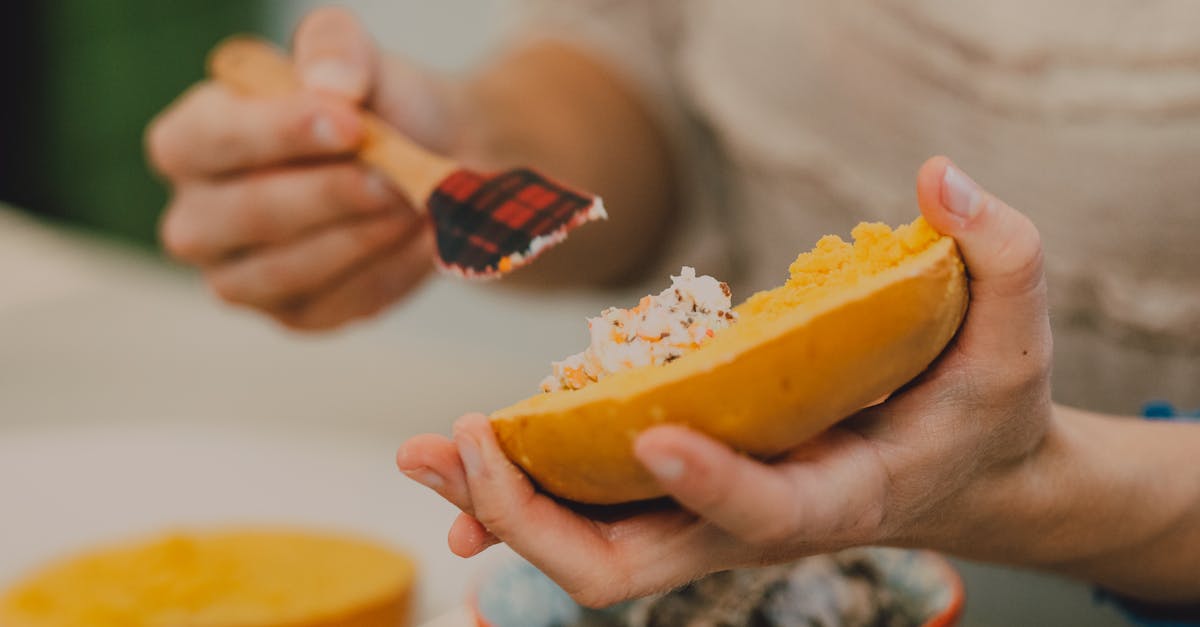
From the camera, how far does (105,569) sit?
812 millimetres

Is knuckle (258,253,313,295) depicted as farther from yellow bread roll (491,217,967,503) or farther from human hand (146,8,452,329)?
yellow bread roll (491,217,967,503)

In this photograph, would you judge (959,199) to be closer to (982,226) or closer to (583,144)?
(982,226)

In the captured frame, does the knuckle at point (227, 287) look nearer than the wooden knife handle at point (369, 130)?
No

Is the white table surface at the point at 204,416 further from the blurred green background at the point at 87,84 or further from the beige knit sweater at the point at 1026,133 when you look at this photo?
the blurred green background at the point at 87,84

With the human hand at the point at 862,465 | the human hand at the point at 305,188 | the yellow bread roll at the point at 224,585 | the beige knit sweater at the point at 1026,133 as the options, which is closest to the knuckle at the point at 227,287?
the human hand at the point at 305,188

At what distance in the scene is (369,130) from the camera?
887mm

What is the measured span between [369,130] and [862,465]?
567 mm

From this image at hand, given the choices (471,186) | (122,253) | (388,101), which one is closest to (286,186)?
(388,101)

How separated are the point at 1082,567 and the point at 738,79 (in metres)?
0.77

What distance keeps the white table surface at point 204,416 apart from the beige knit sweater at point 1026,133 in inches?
11.6

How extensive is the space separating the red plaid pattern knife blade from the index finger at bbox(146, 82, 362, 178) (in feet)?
0.20

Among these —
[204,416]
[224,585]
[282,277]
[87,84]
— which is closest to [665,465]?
[224,585]

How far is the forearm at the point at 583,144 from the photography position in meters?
1.31

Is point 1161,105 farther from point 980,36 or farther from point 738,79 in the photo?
point 738,79
